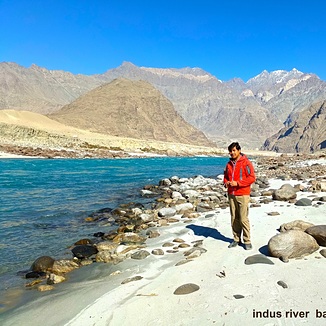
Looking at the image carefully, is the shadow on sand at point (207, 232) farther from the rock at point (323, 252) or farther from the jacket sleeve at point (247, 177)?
the rock at point (323, 252)

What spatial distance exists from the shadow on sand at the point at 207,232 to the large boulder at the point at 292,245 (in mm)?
1725

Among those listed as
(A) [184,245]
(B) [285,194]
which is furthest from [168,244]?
(B) [285,194]

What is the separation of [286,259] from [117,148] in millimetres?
91172

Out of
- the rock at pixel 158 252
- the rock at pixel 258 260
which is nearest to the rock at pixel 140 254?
the rock at pixel 158 252

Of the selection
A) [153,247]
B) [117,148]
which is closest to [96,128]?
[117,148]

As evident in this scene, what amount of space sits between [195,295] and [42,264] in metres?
3.89

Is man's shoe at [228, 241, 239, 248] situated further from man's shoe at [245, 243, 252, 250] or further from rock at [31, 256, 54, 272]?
rock at [31, 256, 54, 272]

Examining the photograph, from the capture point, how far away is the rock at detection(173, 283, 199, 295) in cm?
488

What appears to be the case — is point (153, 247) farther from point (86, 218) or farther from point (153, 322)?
point (86, 218)

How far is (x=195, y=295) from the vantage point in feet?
15.6

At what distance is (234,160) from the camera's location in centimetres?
677

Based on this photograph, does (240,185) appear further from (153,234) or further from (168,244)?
(153,234)

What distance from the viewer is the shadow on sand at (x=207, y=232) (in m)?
7.84

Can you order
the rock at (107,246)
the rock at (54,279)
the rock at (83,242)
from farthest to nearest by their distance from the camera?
1. the rock at (83,242)
2. the rock at (107,246)
3. the rock at (54,279)
